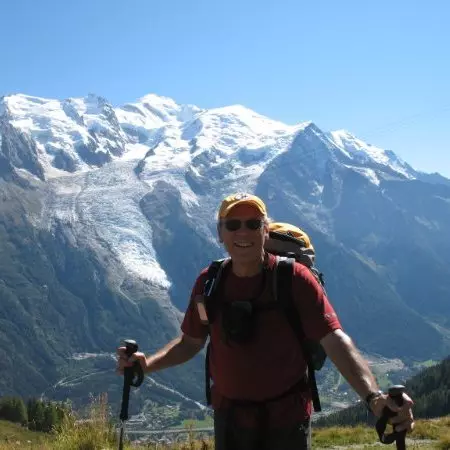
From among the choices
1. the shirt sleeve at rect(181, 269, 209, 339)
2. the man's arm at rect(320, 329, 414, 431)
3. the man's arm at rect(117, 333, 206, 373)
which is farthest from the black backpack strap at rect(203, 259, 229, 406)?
the man's arm at rect(320, 329, 414, 431)

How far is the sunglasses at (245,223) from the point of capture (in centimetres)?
634

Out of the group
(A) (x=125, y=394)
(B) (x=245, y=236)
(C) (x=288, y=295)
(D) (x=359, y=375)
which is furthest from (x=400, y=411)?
(A) (x=125, y=394)

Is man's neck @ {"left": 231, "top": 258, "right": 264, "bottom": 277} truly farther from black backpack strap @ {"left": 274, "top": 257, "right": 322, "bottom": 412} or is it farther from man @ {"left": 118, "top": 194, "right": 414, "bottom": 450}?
black backpack strap @ {"left": 274, "top": 257, "right": 322, "bottom": 412}

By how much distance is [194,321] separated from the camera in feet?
22.6

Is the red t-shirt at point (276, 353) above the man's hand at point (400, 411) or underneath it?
above

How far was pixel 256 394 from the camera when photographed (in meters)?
6.06

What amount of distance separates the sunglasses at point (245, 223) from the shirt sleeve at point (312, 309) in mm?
655

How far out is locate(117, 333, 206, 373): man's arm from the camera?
7031 millimetres

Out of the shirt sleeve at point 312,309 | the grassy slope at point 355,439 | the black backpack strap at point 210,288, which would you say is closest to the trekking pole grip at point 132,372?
the black backpack strap at point 210,288

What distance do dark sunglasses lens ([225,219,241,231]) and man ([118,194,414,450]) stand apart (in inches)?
0.4

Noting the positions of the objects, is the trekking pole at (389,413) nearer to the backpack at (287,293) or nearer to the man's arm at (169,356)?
the backpack at (287,293)

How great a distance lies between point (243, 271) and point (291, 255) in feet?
3.79

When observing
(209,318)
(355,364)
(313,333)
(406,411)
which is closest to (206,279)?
(209,318)

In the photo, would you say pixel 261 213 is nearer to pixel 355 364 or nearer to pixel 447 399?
pixel 355 364
